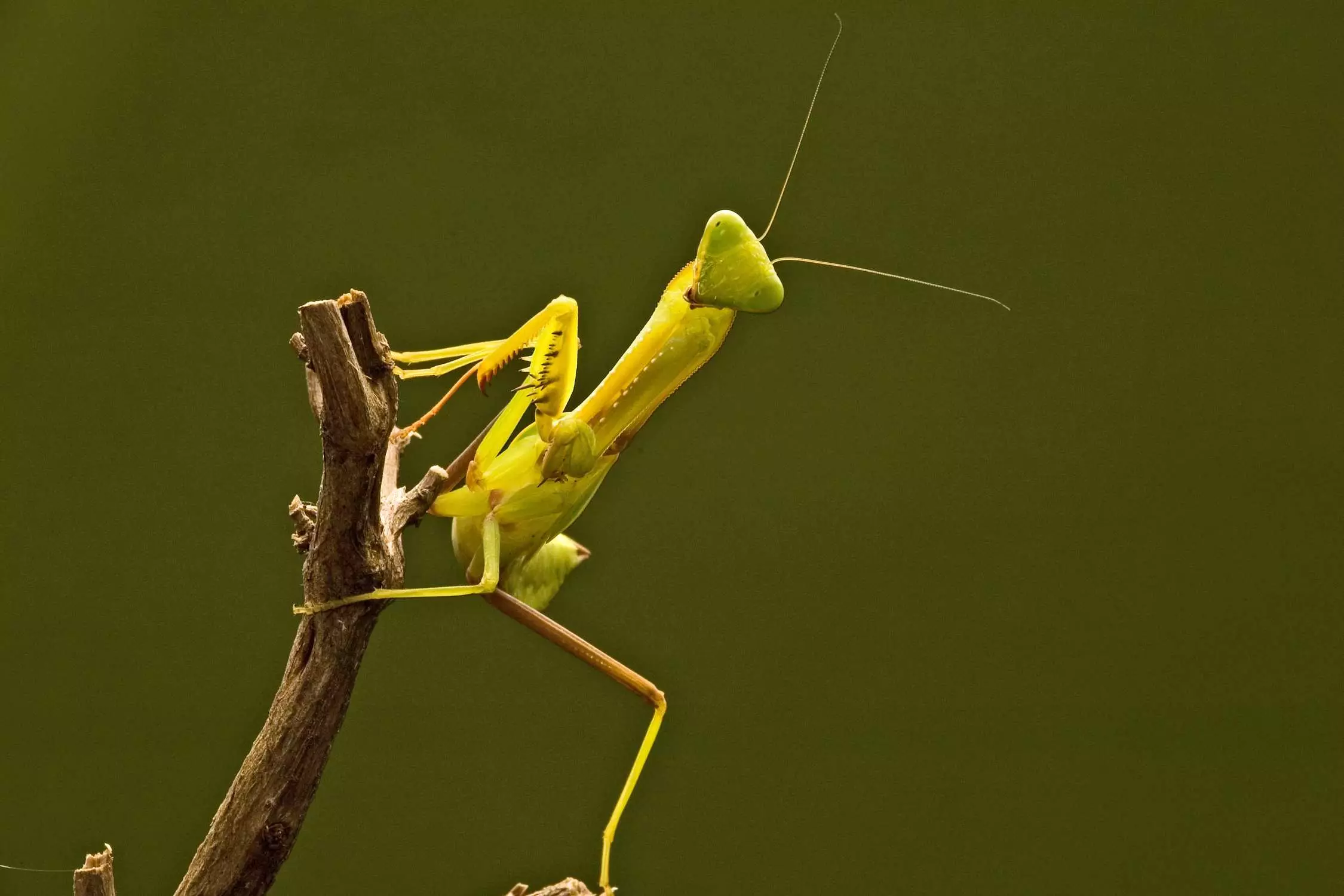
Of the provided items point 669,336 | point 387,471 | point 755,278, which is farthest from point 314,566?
point 755,278

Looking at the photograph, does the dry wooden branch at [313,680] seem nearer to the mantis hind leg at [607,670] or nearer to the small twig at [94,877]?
the small twig at [94,877]

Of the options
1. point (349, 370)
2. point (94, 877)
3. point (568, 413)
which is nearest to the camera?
point (349, 370)

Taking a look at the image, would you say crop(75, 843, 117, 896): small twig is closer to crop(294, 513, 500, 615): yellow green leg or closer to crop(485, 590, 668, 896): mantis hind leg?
crop(294, 513, 500, 615): yellow green leg

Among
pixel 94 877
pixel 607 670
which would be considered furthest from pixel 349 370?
pixel 94 877

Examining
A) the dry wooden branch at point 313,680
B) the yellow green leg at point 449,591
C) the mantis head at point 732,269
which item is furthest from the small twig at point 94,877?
the mantis head at point 732,269

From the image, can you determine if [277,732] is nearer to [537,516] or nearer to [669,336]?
[537,516]

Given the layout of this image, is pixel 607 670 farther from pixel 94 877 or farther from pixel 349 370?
pixel 94 877

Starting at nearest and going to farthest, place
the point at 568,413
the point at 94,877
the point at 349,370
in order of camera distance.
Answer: the point at 349,370 → the point at 94,877 → the point at 568,413

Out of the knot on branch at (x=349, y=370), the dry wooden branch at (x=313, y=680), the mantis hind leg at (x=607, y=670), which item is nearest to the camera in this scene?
the knot on branch at (x=349, y=370)
